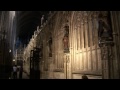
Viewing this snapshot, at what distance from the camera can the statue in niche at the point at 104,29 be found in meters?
5.30

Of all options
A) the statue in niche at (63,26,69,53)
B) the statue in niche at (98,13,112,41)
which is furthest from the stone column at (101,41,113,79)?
the statue in niche at (63,26,69,53)

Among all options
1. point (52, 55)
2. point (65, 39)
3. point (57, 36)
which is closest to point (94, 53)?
point (65, 39)

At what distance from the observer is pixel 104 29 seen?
540 centimetres

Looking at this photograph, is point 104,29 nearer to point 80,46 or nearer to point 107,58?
point 107,58

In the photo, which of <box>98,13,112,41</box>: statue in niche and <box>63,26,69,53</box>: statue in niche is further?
<box>63,26,69,53</box>: statue in niche

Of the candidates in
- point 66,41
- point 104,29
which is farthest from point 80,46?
point 104,29

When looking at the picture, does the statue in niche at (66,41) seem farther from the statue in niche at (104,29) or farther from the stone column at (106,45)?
the statue in niche at (104,29)

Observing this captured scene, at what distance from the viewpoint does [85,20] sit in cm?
Answer: 754

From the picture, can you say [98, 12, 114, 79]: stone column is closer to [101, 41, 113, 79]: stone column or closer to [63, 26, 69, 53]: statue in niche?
[101, 41, 113, 79]: stone column

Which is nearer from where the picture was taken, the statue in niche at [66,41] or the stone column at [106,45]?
the stone column at [106,45]

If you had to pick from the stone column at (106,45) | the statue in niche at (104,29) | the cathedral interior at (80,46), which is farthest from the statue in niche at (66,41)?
the statue in niche at (104,29)

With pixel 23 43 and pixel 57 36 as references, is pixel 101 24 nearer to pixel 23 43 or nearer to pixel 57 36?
pixel 57 36

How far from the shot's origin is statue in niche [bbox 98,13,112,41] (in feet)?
17.4
